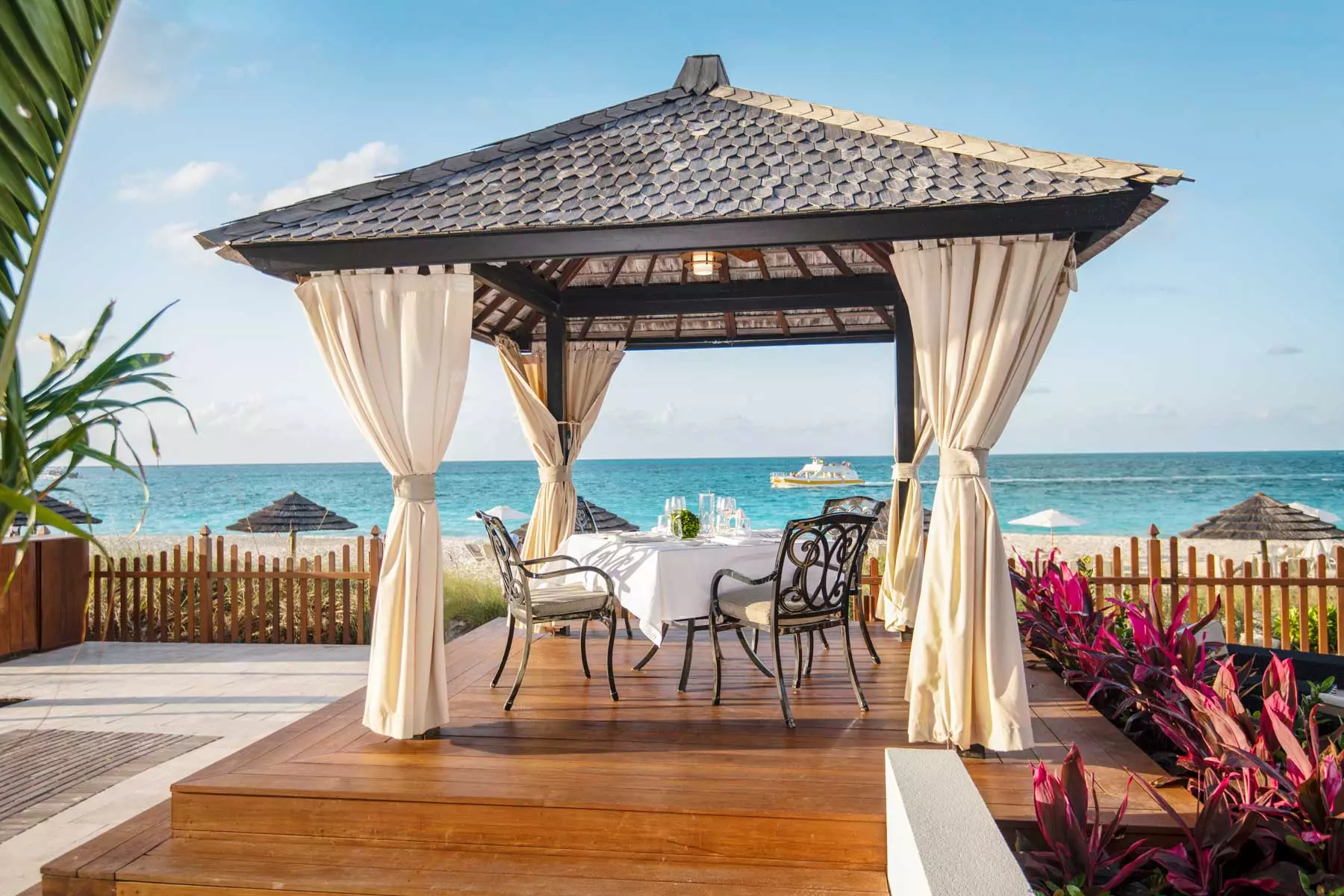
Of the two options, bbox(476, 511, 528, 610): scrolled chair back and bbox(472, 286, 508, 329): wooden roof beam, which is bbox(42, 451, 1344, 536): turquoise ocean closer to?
bbox(472, 286, 508, 329): wooden roof beam

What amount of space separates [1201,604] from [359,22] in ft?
71.8

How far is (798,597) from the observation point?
425 cm

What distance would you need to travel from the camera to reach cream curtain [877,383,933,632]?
5738mm

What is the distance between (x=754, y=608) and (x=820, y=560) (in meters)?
0.42

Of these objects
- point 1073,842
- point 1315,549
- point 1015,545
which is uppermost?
point 1073,842

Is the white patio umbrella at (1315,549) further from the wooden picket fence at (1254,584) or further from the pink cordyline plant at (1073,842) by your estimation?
the pink cordyline plant at (1073,842)

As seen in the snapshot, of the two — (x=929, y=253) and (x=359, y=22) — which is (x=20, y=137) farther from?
(x=359, y=22)

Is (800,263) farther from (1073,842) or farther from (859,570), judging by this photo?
(1073,842)

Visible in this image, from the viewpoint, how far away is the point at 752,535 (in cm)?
539

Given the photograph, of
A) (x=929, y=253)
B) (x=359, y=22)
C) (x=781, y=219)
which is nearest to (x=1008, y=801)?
(x=929, y=253)

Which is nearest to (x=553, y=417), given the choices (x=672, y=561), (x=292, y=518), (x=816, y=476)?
(x=672, y=561)

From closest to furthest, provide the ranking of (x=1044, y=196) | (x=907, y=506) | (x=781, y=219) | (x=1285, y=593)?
(x=1044, y=196)
(x=781, y=219)
(x=907, y=506)
(x=1285, y=593)

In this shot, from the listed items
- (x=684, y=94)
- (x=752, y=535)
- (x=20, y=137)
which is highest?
(x=684, y=94)

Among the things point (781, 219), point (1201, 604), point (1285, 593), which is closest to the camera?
point (781, 219)
